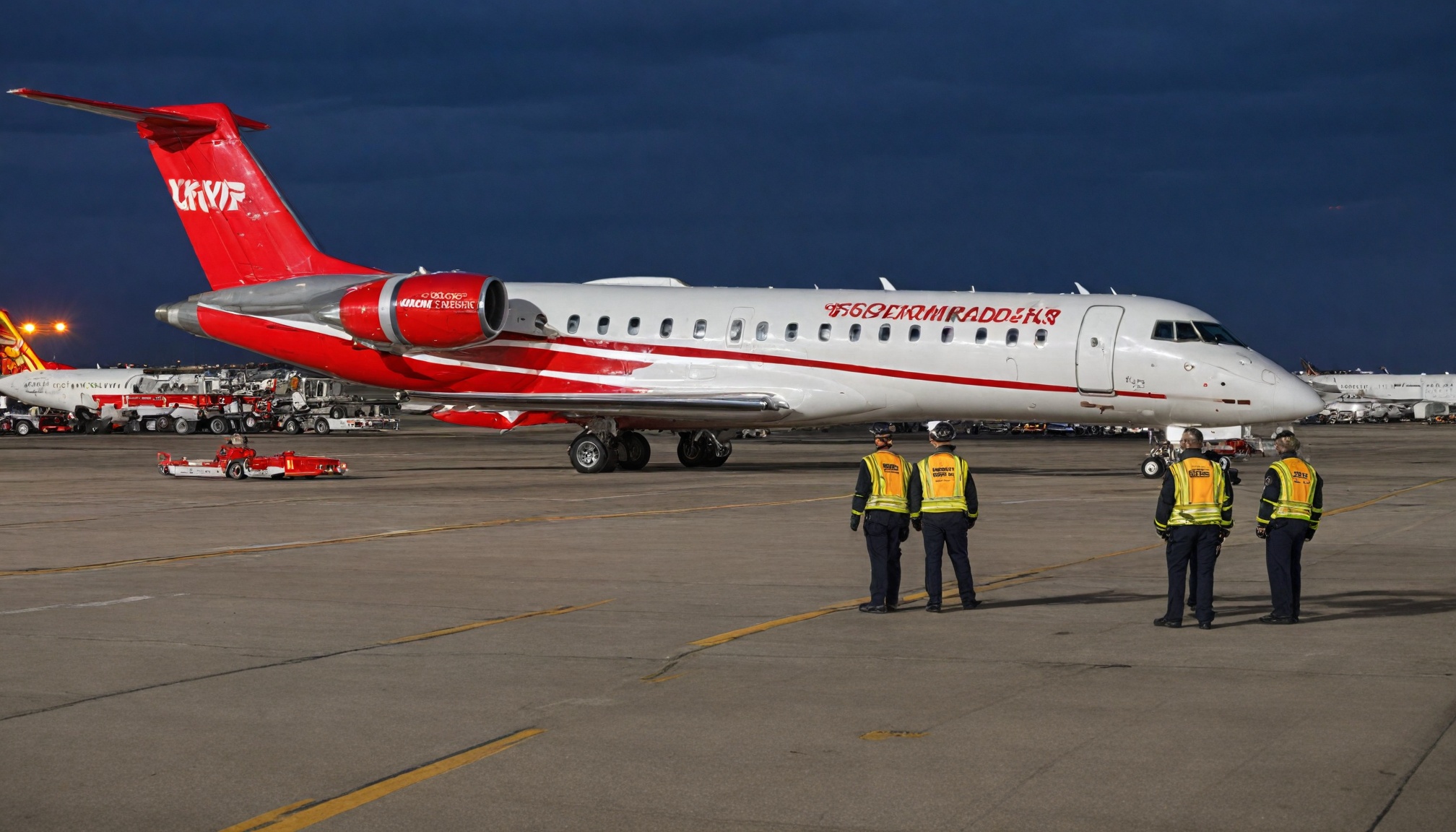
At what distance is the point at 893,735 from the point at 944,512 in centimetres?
444

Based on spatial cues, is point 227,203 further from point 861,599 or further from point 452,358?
point 861,599

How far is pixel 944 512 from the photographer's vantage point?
37.3 feet

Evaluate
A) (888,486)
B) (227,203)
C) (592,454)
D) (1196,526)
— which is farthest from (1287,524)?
(227,203)

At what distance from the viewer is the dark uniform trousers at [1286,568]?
10477 mm

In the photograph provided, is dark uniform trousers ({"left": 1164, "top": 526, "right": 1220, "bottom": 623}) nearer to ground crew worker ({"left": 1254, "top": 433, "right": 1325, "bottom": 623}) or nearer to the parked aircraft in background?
ground crew worker ({"left": 1254, "top": 433, "right": 1325, "bottom": 623})

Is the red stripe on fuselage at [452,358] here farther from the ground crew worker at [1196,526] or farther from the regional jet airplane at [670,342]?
the ground crew worker at [1196,526]

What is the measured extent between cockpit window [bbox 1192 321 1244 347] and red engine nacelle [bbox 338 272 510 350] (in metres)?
14.4

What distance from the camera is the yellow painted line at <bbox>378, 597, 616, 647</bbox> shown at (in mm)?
10023

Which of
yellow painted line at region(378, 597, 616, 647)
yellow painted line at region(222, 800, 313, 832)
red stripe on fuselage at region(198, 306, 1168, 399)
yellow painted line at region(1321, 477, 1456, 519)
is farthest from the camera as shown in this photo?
red stripe on fuselage at region(198, 306, 1168, 399)

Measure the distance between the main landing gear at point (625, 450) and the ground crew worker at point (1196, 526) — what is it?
68.5 feet

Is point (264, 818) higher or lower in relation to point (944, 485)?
lower

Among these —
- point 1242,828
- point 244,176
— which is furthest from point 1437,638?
point 244,176

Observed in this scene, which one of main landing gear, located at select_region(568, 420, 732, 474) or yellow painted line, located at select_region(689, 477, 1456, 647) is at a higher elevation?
main landing gear, located at select_region(568, 420, 732, 474)

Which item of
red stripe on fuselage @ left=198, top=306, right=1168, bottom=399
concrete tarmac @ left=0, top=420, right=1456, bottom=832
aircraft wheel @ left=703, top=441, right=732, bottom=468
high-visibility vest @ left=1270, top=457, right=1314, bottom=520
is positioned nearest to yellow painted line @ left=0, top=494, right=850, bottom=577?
concrete tarmac @ left=0, top=420, right=1456, bottom=832
